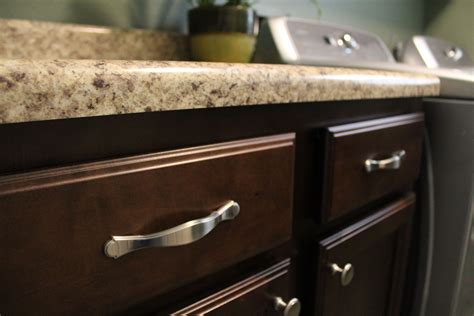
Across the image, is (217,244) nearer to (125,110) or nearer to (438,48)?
(125,110)

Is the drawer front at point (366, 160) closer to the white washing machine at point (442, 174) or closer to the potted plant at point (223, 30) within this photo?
the white washing machine at point (442, 174)

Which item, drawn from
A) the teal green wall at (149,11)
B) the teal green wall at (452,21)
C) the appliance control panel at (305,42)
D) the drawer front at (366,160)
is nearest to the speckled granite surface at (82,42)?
the teal green wall at (149,11)

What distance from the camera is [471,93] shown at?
60cm

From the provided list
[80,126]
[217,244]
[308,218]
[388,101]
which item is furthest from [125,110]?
[388,101]

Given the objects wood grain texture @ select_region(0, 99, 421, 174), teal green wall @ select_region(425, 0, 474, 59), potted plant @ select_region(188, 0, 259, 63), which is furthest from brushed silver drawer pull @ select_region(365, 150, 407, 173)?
A: teal green wall @ select_region(425, 0, 474, 59)

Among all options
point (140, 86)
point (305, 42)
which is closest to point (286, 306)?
point (140, 86)

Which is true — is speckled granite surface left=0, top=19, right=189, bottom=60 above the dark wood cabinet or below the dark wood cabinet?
above

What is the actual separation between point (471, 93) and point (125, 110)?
2.01ft

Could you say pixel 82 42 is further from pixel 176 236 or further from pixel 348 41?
pixel 348 41

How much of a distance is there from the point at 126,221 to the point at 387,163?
394 mm

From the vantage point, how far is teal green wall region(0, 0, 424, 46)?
65cm

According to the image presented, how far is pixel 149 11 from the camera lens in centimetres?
80

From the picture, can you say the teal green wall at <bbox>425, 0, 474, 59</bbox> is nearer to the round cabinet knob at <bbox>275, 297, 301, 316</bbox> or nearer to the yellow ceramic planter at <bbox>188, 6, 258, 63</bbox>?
the yellow ceramic planter at <bbox>188, 6, 258, 63</bbox>

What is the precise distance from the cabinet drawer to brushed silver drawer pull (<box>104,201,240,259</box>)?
0.28 ft
